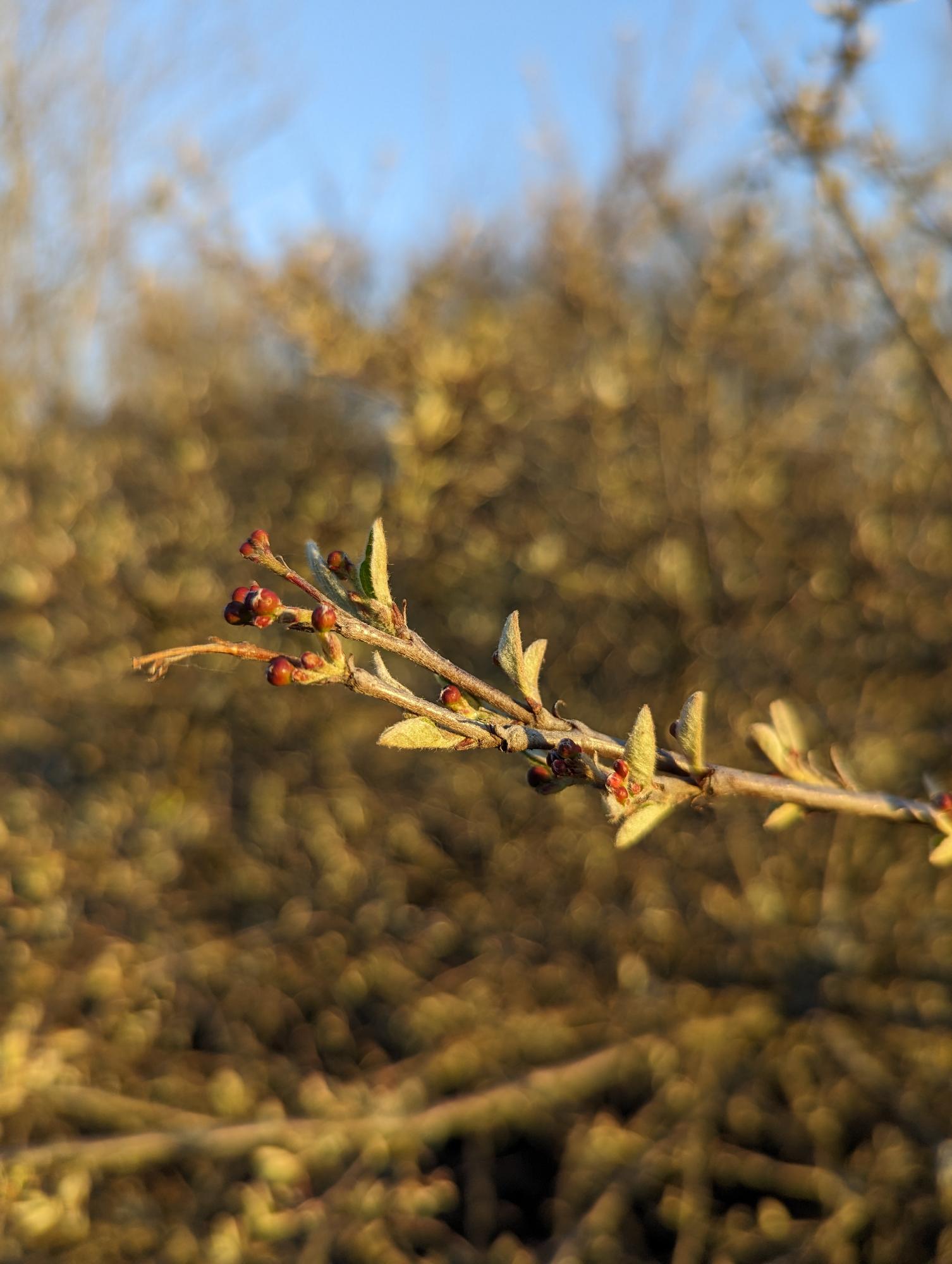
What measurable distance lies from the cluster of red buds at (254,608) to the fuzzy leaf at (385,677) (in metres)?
0.09

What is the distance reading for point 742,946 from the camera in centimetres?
259

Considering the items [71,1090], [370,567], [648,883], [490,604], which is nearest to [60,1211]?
[71,1090]

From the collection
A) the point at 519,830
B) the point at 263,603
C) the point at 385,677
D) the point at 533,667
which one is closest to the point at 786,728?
the point at 533,667

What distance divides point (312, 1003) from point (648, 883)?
996mm

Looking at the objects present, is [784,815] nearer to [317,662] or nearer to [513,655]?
[513,655]

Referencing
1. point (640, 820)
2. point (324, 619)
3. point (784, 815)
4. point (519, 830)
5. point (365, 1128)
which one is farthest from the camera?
point (519, 830)

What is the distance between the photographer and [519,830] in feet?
9.21

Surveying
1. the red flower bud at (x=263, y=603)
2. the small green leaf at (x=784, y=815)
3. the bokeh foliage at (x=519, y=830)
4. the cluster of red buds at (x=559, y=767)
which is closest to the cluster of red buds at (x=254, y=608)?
the red flower bud at (x=263, y=603)

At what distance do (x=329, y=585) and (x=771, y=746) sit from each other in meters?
0.41

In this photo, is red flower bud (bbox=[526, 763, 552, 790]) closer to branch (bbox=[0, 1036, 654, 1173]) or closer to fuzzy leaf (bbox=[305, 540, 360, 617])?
fuzzy leaf (bbox=[305, 540, 360, 617])

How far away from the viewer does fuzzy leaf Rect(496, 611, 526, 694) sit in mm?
791

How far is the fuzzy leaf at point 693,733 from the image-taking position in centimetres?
82

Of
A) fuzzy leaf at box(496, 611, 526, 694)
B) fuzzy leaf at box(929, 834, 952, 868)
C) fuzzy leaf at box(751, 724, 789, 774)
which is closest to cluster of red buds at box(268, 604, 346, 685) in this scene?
fuzzy leaf at box(496, 611, 526, 694)

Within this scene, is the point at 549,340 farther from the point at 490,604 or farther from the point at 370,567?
the point at 370,567
